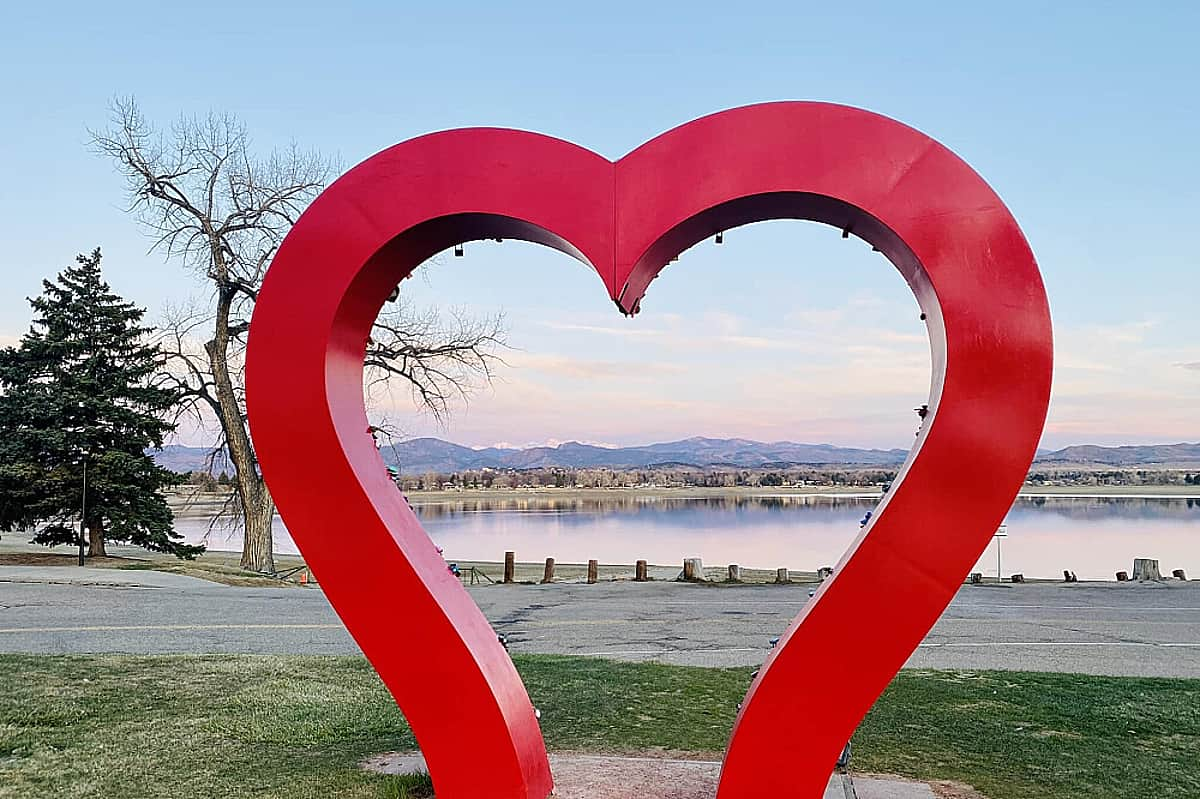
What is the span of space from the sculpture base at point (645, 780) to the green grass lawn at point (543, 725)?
0.91ft

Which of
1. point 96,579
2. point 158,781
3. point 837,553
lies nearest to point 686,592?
point 96,579

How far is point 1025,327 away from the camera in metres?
4.23

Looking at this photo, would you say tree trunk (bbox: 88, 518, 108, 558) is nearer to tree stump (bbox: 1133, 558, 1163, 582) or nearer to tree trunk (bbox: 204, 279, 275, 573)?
tree trunk (bbox: 204, 279, 275, 573)

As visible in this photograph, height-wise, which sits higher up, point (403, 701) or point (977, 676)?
point (403, 701)

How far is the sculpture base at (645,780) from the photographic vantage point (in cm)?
514

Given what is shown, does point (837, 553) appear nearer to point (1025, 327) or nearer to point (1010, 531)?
point (1010, 531)

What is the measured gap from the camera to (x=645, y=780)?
5.36 m

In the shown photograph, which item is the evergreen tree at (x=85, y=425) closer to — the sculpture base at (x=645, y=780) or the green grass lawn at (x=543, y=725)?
the green grass lawn at (x=543, y=725)

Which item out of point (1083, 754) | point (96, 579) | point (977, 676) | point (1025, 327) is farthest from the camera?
point (96, 579)

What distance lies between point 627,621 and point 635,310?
9.33m

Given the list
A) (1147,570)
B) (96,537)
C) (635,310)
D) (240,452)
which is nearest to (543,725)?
(635,310)

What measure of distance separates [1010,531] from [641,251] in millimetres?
43447

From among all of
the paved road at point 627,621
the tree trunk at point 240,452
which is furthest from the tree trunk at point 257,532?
the paved road at point 627,621

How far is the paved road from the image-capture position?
10750 millimetres
